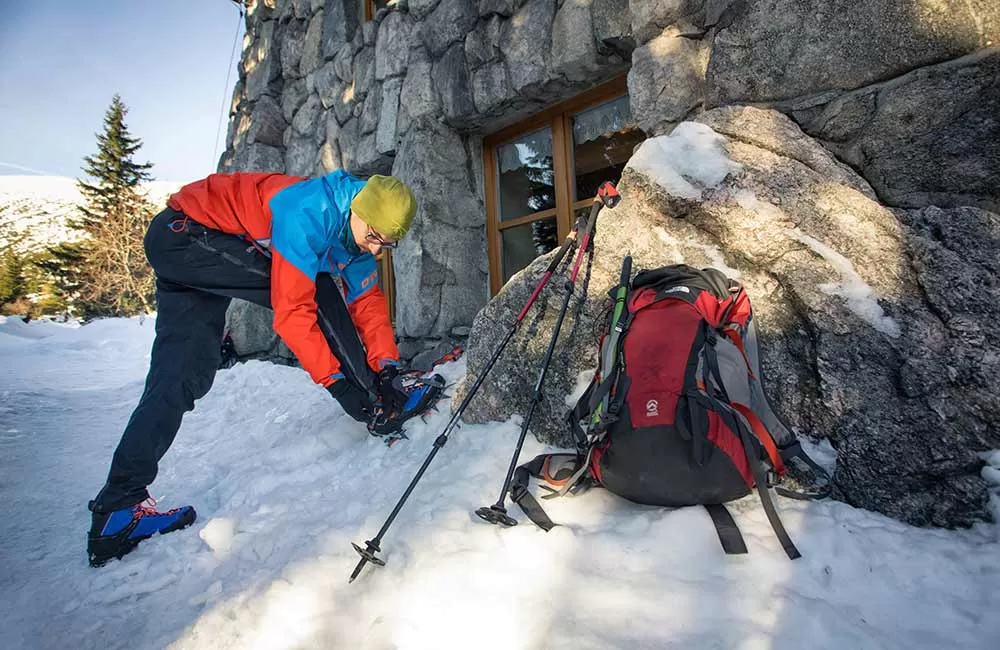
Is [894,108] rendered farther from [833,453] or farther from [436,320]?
[436,320]

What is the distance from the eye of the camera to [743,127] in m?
2.38

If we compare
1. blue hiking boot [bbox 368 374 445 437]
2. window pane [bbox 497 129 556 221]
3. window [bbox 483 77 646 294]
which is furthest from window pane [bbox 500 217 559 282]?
blue hiking boot [bbox 368 374 445 437]

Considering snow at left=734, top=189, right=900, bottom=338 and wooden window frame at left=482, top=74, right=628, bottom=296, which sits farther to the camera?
wooden window frame at left=482, top=74, right=628, bottom=296

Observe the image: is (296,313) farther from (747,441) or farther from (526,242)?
(526,242)

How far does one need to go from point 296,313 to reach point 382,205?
670 millimetres

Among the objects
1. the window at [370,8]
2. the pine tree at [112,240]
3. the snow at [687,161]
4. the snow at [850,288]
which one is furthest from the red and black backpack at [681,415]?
the pine tree at [112,240]

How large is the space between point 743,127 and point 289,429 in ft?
11.0

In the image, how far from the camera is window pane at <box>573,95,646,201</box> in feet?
11.4

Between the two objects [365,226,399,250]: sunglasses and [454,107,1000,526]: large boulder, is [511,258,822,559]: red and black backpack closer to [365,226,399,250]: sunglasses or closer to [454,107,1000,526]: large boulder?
[454,107,1000,526]: large boulder

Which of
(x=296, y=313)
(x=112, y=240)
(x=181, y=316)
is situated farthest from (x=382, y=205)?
(x=112, y=240)

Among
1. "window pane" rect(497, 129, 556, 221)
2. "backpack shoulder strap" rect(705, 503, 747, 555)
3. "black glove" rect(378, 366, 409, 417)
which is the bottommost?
"backpack shoulder strap" rect(705, 503, 747, 555)

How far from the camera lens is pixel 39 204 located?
7338cm

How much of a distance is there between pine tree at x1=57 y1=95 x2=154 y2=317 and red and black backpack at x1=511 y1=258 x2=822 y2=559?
2033 centimetres

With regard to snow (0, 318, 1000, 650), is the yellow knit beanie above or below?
above
